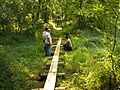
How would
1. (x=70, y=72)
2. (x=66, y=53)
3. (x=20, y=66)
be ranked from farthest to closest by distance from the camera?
1. (x=66, y=53)
2. (x=20, y=66)
3. (x=70, y=72)

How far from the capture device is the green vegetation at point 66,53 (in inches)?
311

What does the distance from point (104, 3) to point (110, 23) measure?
0.62m

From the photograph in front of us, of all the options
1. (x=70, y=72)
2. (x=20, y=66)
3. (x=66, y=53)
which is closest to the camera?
(x=70, y=72)

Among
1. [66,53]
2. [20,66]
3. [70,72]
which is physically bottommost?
[66,53]

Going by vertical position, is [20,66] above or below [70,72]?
above

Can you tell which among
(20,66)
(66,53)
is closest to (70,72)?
(20,66)

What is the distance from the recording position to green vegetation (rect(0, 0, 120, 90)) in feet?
26.0

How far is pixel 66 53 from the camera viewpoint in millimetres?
14633

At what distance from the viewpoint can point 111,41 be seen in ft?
26.2

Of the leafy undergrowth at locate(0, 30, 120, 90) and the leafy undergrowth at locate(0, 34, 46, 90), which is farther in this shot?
the leafy undergrowth at locate(0, 30, 120, 90)

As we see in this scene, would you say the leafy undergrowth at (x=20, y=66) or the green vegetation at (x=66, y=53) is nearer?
the leafy undergrowth at (x=20, y=66)

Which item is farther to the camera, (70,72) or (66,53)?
(66,53)

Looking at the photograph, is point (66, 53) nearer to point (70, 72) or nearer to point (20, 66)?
point (70, 72)

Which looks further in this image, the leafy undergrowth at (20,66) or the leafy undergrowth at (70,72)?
the leafy undergrowth at (70,72)
